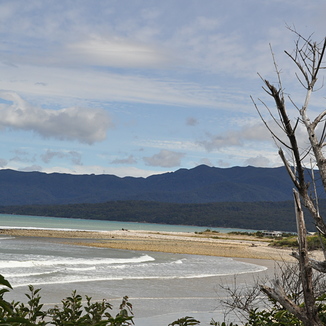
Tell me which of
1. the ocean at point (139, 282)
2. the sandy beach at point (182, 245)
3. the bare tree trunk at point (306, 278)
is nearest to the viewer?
the bare tree trunk at point (306, 278)

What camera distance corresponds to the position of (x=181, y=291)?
20.7 meters

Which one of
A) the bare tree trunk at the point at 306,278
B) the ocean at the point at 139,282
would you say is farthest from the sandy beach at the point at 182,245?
the bare tree trunk at the point at 306,278

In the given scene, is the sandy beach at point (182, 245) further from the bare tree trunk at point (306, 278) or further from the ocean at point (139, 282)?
the bare tree trunk at point (306, 278)

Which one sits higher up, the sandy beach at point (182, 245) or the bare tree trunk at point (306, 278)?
the bare tree trunk at point (306, 278)

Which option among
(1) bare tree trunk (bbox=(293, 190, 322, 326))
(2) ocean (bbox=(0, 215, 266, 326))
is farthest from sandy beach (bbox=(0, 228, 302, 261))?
(1) bare tree trunk (bbox=(293, 190, 322, 326))

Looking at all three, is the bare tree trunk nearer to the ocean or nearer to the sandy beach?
the ocean

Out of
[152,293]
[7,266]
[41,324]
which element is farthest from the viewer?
[7,266]

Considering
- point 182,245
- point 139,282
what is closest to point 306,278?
point 139,282

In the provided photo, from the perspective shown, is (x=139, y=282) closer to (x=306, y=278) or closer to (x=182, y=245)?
(x=306, y=278)

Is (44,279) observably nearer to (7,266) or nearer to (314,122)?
(7,266)

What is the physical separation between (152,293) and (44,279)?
5.42 m

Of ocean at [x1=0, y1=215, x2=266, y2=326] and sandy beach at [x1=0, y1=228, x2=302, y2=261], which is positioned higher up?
ocean at [x1=0, y1=215, x2=266, y2=326]

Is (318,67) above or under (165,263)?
above

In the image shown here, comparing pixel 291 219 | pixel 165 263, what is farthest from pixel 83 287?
pixel 291 219
